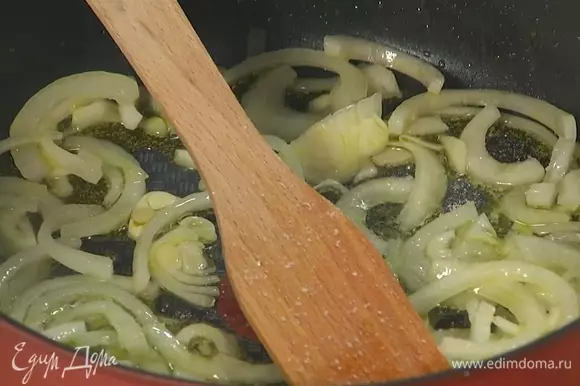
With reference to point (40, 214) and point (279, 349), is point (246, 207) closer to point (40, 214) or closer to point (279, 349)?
point (279, 349)

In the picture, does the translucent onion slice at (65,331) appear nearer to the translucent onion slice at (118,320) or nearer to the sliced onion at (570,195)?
the translucent onion slice at (118,320)

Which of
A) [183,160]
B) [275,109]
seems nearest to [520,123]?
[275,109]

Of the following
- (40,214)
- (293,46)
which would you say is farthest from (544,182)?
(40,214)

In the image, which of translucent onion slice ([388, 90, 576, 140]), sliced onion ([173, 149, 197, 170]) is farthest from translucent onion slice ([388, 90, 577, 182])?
sliced onion ([173, 149, 197, 170])

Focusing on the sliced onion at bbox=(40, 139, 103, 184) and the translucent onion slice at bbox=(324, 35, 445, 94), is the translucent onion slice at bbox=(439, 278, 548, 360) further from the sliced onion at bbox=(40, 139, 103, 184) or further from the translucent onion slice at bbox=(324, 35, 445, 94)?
the sliced onion at bbox=(40, 139, 103, 184)

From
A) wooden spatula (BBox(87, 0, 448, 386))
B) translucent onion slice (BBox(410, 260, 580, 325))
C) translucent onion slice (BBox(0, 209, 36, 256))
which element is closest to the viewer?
wooden spatula (BBox(87, 0, 448, 386))
